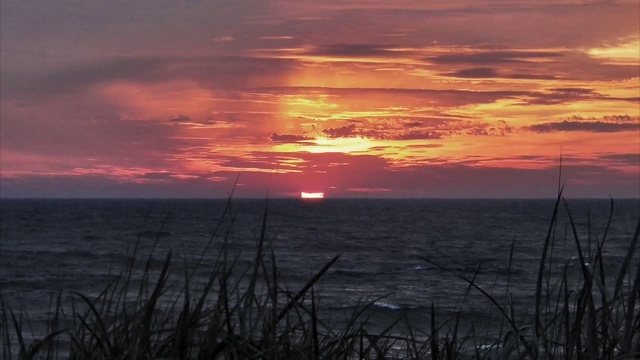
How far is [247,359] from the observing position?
2365mm

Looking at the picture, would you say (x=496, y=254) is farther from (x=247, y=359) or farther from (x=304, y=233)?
(x=247, y=359)

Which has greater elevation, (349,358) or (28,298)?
(349,358)

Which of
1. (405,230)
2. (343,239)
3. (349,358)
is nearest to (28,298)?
(349,358)

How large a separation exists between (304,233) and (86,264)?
2742cm

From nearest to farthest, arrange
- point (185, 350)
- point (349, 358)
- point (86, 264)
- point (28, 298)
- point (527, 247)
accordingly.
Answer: point (185, 350) < point (349, 358) < point (28, 298) < point (86, 264) < point (527, 247)

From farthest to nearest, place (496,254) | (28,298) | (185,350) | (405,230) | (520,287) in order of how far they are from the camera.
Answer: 1. (405,230)
2. (496,254)
3. (520,287)
4. (28,298)
5. (185,350)

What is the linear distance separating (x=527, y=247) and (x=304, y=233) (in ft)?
64.3

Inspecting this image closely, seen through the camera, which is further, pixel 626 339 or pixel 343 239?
pixel 343 239

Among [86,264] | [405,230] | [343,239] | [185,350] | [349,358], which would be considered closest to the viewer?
[185,350]

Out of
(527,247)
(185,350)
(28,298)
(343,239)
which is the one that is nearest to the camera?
(185,350)

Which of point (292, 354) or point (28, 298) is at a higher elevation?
point (292, 354)

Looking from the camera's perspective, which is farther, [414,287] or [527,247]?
[527,247]

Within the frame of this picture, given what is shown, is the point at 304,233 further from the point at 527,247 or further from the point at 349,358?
the point at 349,358

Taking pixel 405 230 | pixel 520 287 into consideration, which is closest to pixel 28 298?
pixel 520 287
